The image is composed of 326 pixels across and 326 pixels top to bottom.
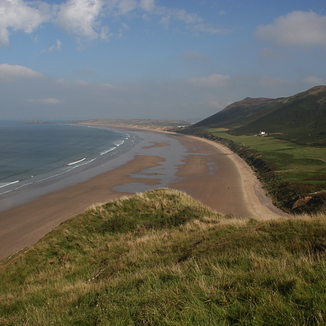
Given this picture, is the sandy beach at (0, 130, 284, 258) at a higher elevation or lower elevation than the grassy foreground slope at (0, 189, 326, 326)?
lower

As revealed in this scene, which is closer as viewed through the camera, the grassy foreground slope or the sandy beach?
the grassy foreground slope

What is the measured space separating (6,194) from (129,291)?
33.1m

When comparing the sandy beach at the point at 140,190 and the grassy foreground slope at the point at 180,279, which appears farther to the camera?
the sandy beach at the point at 140,190

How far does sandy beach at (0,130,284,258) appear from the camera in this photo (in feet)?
77.5

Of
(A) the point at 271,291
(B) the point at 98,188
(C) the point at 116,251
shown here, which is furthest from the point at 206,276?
(B) the point at 98,188

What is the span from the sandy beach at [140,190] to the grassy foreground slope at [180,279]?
35.2 feet

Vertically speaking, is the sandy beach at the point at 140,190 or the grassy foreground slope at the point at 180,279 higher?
the grassy foreground slope at the point at 180,279

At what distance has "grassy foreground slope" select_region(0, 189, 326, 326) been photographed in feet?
14.7

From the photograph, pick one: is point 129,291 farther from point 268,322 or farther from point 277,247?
point 277,247

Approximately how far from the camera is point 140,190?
35031 millimetres

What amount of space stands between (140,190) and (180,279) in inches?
1150

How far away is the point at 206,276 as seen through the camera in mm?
5969

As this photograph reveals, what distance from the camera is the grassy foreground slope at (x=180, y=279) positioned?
4.49 meters

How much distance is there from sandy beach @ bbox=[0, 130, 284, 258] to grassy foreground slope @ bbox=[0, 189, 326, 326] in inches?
423
